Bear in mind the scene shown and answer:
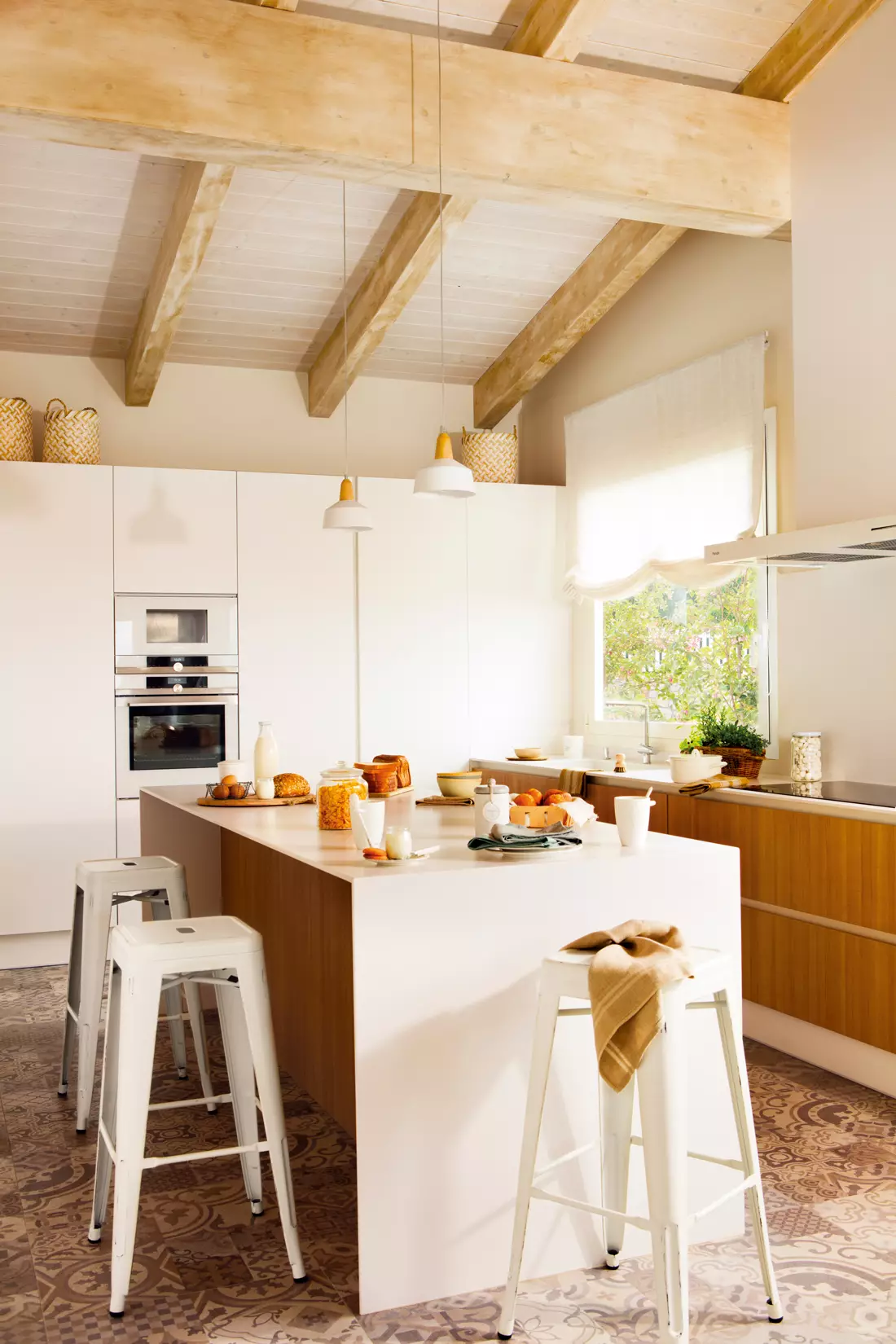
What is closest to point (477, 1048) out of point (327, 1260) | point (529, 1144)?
point (529, 1144)

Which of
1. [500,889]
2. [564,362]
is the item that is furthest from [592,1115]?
[564,362]

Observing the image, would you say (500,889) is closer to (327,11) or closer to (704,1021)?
Answer: (704,1021)

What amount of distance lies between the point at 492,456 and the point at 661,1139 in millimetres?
4748

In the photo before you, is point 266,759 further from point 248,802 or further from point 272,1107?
point 272,1107

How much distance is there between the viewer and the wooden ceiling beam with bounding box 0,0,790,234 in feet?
11.6

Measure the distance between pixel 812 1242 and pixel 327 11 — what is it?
3.99 meters

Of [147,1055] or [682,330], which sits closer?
[147,1055]

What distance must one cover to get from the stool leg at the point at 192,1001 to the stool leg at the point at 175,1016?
42mm

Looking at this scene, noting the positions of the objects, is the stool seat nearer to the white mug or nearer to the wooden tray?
the white mug

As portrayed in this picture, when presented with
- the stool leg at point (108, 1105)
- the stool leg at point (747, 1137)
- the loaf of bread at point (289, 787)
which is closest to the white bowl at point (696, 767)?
the loaf of bread at point (289, 787)

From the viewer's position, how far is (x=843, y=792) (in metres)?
4.00

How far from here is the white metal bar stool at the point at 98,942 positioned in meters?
3.35

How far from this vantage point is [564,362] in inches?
258

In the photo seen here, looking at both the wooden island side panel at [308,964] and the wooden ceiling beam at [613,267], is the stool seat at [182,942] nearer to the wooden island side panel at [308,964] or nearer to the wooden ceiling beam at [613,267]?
the wooden island side panel at [308,964]
